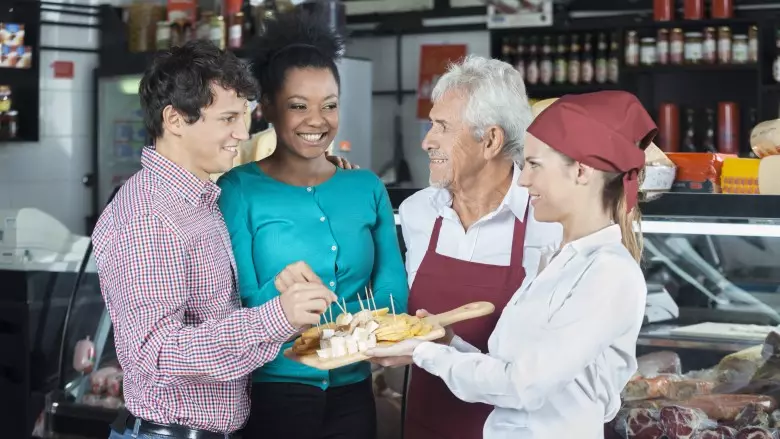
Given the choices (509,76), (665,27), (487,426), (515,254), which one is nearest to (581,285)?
(487,426)

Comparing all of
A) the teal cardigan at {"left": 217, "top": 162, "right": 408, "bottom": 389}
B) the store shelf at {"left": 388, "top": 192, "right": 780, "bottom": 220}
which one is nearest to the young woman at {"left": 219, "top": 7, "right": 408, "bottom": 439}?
the teal cardigan at {"left": 217, "top": 162, "right": 408, "bottom": 389}

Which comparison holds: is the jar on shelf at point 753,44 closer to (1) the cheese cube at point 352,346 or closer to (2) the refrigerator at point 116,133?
(2) the refrigerator at point 116,133

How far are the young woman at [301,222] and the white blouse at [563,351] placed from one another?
0.44 m

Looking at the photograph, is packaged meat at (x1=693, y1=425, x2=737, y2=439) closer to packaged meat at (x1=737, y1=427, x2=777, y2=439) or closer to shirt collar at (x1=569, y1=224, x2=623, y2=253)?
packaged meat at (x1=737, y1=427, x2=777, y2=439)

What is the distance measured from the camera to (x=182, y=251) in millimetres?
1953

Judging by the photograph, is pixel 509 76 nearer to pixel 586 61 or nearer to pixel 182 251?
pixel 182 251

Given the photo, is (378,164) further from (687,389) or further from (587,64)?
(687,389)

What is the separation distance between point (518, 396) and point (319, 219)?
0.73m

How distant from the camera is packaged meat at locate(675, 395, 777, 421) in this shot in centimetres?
291

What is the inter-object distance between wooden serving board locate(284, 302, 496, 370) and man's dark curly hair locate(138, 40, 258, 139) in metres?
Answer: 0.51

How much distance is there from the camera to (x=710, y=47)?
265 inches

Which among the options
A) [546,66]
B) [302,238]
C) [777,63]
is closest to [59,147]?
[546,66]

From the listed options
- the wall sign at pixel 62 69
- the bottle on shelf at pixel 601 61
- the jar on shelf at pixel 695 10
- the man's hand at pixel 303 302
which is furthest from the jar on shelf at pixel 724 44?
the man's hand at pixel 303 302

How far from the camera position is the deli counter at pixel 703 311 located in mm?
2770
